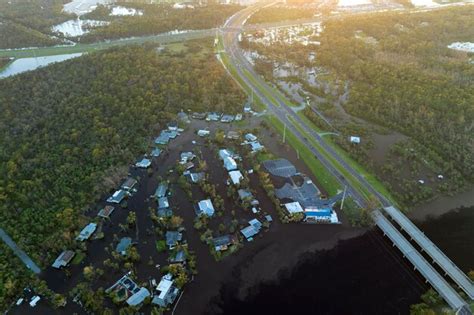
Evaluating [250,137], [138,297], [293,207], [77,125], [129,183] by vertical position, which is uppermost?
[77,125]

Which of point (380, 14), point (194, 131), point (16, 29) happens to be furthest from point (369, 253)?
point (16, 29)

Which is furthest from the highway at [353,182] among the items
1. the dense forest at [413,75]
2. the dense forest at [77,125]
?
the dense forest at [413,75]

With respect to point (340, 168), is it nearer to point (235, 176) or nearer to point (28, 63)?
point (235, 176)

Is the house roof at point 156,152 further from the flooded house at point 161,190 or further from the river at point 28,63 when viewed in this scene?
the river at point 28,63

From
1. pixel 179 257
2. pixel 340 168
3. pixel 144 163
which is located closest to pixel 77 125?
pixel 144 163

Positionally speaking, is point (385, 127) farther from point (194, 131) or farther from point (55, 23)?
point (55, 23)

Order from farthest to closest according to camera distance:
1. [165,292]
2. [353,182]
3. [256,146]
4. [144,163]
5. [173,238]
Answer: [256,146], [144,163], [353,182], [173,238], [165,292]

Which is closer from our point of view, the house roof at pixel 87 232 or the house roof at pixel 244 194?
the house roof at pixel 87 232
